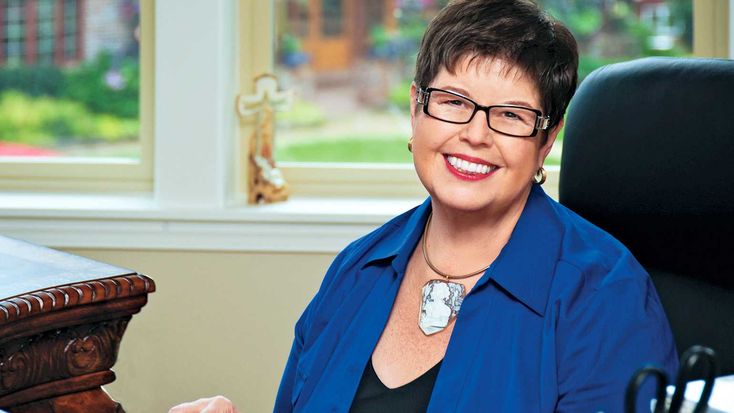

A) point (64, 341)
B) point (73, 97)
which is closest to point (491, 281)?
point (64, 341)

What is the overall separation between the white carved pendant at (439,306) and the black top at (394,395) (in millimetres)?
63

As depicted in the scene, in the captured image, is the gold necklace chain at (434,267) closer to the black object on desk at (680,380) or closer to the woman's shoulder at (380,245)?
the woman's shoulder at (380,245)

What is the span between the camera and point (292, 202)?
103 inches

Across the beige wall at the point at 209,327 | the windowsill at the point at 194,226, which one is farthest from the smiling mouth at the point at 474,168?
the beige wall at the point at 209,327

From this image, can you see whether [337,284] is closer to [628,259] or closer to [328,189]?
[628,259]

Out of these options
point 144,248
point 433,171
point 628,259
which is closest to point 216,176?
point 144,248

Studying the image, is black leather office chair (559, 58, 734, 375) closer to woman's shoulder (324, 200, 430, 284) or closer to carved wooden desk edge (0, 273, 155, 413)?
woman's shoulder (324, 200, 430, 284)

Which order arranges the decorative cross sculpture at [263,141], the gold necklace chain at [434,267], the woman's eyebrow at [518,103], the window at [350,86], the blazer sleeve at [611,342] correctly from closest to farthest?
the blazer sleeve at [611,342]
the woman's eyebrow at [518,103]
the gold necklace chain at [434,267]
the decorative cross sculpture at [263,141]
the window at [350,86]

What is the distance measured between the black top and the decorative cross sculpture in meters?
1.18

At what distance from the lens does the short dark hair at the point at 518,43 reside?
136 centimetres

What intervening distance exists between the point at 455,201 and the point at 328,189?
1319 mm

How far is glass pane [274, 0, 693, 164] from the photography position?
272 cm

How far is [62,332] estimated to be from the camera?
54.7 inches

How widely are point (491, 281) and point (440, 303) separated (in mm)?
96
